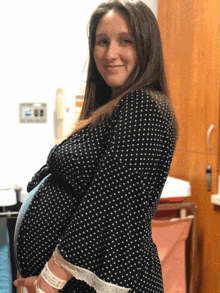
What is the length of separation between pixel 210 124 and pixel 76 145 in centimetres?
122

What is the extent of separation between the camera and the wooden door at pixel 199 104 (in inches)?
73.4

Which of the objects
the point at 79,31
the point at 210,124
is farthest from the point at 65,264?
the point at 79,31

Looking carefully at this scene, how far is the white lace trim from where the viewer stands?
0.76 m

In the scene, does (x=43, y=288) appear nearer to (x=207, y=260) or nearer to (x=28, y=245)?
(x=28, y=245)

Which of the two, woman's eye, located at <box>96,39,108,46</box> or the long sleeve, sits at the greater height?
woman's eye, located at <box>96,39,108,46</box>

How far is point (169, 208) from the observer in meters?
1.83

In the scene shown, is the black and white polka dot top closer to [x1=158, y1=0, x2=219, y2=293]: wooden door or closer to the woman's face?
the woman's face

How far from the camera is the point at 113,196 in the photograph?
0.78 meters

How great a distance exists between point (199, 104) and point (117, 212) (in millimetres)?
1359

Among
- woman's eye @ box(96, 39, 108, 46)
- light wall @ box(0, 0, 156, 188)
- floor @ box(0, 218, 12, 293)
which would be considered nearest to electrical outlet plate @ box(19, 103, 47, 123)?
light wall @ box(0, 0, 156, 188)

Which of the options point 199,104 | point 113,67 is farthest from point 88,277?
point 199,104

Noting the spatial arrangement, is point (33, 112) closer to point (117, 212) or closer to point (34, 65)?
point (34, 65)

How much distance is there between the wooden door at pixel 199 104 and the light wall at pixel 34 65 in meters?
0.57

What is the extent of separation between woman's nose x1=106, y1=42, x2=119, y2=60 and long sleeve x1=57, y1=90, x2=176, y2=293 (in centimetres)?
19
